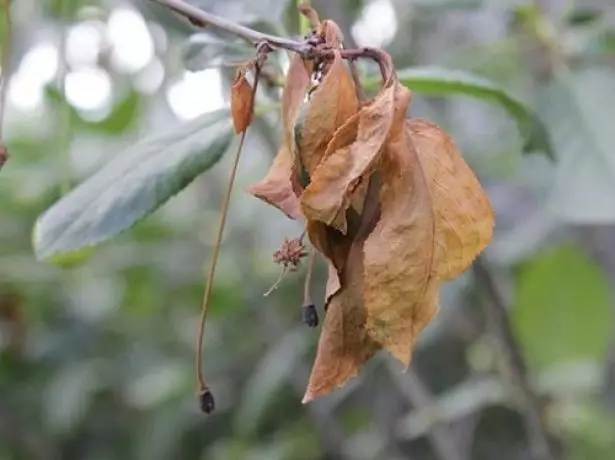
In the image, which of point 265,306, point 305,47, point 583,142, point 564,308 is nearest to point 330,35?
point 305,47

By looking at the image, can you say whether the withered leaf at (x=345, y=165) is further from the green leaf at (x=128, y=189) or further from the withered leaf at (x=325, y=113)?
the green leaf at (x=128, y=189)

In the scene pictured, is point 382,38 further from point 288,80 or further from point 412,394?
point 288,80

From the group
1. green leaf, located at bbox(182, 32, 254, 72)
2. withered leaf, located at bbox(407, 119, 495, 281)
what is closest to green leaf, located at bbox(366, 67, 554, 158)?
green leaf, located at bbox(182, 32, 254, 72)

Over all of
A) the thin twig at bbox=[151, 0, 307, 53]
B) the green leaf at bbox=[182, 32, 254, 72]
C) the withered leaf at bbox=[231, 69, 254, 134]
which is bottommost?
Answer: the withered leaf at bbox=[231, 69, 254, 134]

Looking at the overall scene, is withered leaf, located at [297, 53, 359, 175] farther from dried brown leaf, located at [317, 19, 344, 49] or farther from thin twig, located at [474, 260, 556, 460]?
thin twig, located at [474, 260, 556, 460]

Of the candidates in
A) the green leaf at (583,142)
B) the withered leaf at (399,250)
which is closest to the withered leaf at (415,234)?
the withered leaf at (399,250)

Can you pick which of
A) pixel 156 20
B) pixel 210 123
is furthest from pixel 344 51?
pixel 156 20
